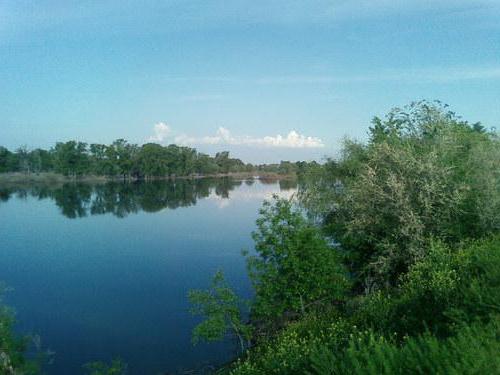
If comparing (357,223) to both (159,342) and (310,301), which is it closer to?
(310,301)

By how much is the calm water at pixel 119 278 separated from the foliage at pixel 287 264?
394 centimetres

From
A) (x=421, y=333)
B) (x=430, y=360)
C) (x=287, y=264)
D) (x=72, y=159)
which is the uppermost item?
(x=72, y=159)

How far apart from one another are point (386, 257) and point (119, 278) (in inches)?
675

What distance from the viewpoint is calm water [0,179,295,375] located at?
57.2 feet

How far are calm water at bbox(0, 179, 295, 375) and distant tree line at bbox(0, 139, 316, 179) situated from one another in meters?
86.6

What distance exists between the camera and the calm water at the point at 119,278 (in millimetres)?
17438

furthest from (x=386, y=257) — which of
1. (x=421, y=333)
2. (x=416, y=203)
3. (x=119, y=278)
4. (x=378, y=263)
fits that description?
(x=119, y=278)

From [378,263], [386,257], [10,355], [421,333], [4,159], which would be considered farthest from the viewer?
[4,159]

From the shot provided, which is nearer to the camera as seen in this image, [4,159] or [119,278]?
[119,278]

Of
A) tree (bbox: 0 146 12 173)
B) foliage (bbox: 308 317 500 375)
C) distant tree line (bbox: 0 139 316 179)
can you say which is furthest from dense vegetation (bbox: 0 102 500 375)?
tree (bbox: 0 146 12 173)

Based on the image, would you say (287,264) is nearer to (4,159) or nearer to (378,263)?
(378,263)

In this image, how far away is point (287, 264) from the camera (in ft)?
46.9

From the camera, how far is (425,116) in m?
25.4

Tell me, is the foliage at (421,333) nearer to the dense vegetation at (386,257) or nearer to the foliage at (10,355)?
the dense vegetation at (386,257)
